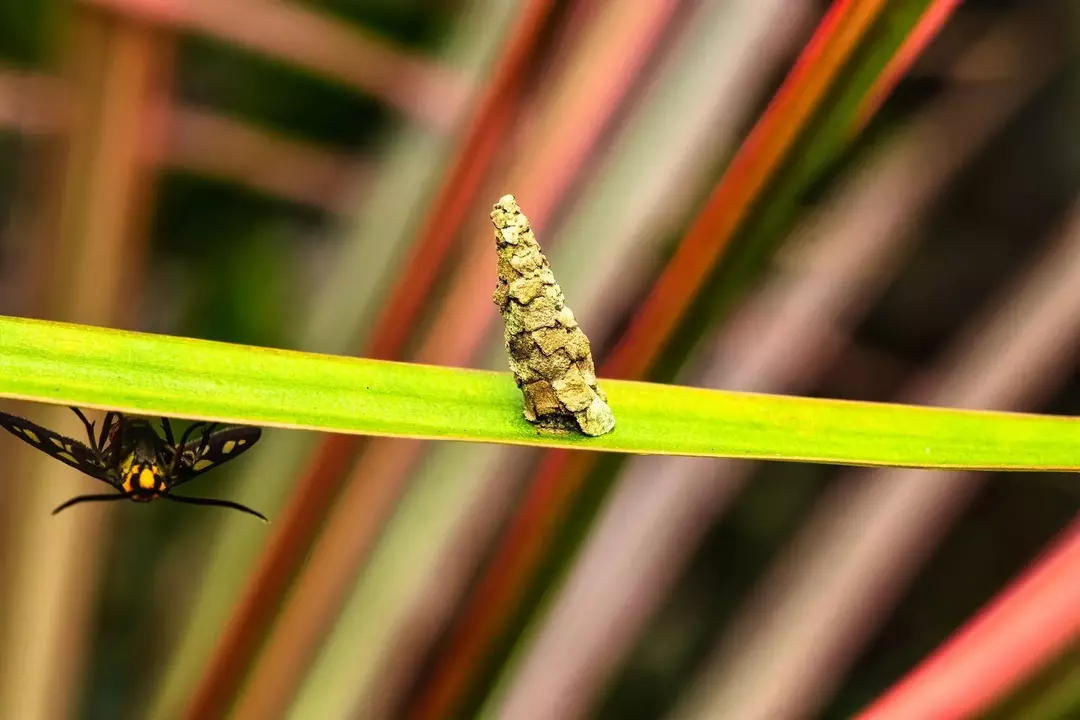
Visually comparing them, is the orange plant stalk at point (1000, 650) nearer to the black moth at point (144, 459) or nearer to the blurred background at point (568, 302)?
the blurred background at point (568, 302)

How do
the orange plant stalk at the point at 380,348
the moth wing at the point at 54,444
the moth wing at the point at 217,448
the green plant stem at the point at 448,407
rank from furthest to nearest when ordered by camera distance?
the orange plant stalk at the point at 380,348, the moth wing at the point at 217,448, the moth wing at the point at 54,444, the green plant stem at the point at 448,407

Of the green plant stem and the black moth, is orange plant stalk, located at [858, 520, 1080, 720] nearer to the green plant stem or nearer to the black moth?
the green plant stem

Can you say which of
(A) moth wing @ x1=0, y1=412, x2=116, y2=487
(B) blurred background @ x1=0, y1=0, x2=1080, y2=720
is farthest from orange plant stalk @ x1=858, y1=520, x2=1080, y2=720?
(A) moth wing @ x1=0, y1=412, x2=116, y2=487

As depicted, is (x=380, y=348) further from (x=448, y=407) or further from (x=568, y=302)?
(x=448, y=407)

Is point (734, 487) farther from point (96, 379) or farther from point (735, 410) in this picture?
point (96, 379)

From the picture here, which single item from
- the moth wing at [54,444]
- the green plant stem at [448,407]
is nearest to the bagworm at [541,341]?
the green plant stem at [448,407]

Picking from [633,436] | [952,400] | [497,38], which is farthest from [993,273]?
[633,436]
